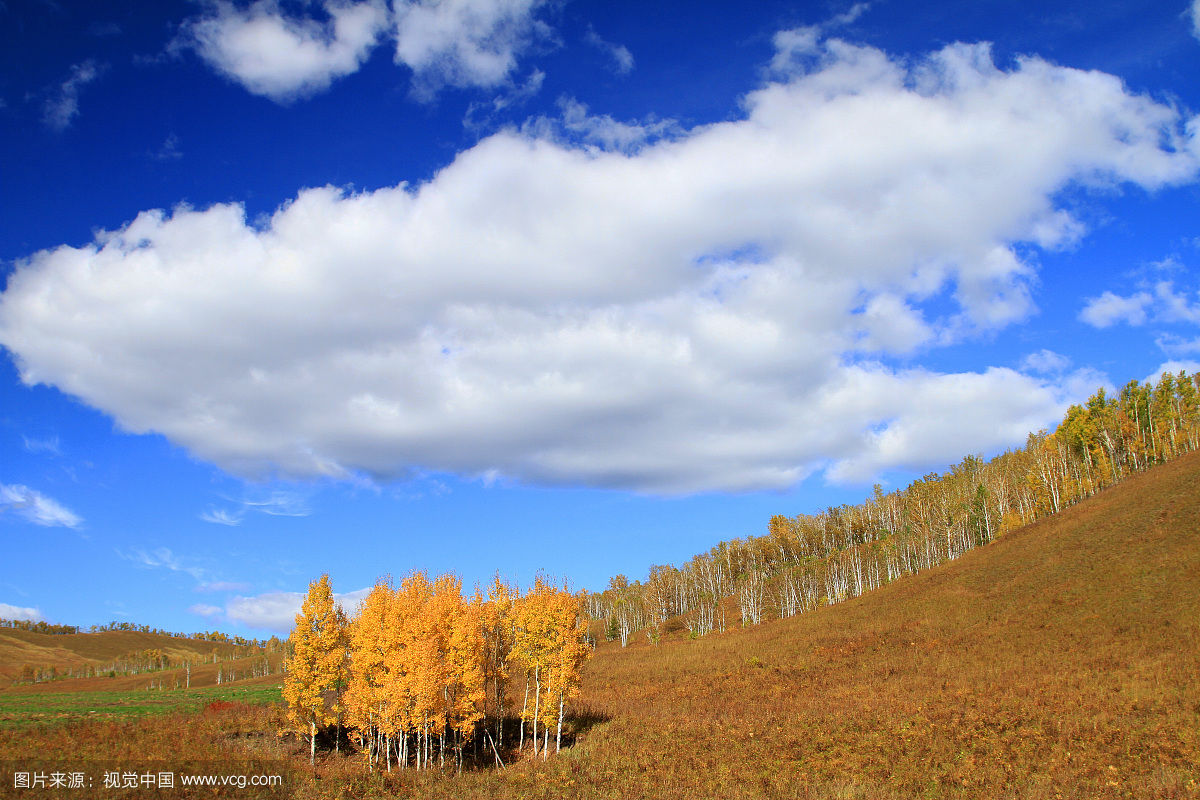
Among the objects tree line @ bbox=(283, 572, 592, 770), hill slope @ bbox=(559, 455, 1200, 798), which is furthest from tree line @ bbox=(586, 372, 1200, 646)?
tree line @ bbox=(283, 572, 592, 770)

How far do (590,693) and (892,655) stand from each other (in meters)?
28.5

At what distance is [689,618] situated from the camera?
11588 centimetres

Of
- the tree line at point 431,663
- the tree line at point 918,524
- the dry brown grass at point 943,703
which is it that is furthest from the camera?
the tree line at point 918,524

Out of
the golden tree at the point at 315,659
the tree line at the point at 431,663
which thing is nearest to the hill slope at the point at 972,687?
the tree line at the point at 431,663

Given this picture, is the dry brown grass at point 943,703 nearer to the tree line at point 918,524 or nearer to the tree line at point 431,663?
the tree line at point 431,663

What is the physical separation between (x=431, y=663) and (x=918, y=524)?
10204cm

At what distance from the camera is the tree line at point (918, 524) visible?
306 ft

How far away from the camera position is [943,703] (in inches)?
1500

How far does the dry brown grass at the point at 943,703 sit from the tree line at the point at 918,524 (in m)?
23.6

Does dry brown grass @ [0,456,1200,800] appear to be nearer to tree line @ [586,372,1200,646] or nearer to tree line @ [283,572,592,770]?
tree line @ [283,572,592,770]

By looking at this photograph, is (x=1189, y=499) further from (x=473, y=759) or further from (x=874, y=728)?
(x=473, y=759)

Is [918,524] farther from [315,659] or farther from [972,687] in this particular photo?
[315,659]

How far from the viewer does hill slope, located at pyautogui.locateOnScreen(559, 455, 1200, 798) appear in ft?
89.3

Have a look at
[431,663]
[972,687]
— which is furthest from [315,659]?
[972,687]
